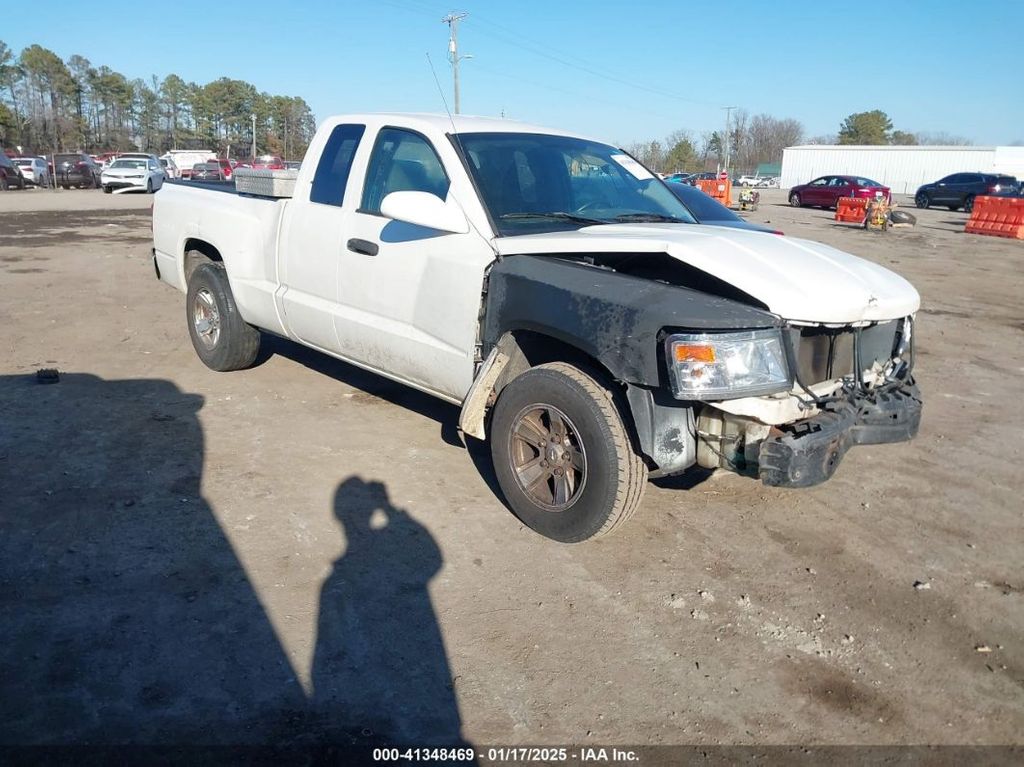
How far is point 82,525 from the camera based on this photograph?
3.85m

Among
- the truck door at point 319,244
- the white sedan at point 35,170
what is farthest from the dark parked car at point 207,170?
the truck door at point 319,244

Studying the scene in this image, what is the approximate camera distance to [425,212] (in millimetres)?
3949

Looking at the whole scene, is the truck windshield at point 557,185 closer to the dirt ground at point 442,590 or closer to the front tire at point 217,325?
the dirt ground at point 442,590

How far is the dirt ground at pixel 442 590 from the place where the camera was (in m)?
2.72

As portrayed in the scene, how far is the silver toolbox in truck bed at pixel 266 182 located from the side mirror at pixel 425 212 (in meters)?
1.61

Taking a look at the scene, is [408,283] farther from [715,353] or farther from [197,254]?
[197,254]

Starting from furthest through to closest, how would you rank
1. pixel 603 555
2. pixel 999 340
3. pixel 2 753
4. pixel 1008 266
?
pixel 1008 266
pixel 999 340
pixel 603 555
pixel 2 753

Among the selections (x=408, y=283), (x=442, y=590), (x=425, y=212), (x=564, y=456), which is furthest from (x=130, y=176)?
(x=442, y=590)

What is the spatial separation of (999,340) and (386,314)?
24.6 ft

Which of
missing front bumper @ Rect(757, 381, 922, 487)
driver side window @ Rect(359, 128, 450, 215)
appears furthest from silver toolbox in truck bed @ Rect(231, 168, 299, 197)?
missing front bumper @ Rect(757, 381, 922, 487)

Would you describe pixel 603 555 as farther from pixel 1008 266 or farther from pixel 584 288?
pixel 1008 266

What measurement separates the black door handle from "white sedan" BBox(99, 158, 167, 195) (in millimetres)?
31092

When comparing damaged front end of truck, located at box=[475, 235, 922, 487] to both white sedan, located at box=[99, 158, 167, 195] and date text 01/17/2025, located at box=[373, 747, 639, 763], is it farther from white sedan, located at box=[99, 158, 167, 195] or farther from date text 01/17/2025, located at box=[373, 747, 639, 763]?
white sedan, located at box=[99, 158, 167, 195]

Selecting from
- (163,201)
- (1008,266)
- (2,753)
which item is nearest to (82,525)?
(2,753)
